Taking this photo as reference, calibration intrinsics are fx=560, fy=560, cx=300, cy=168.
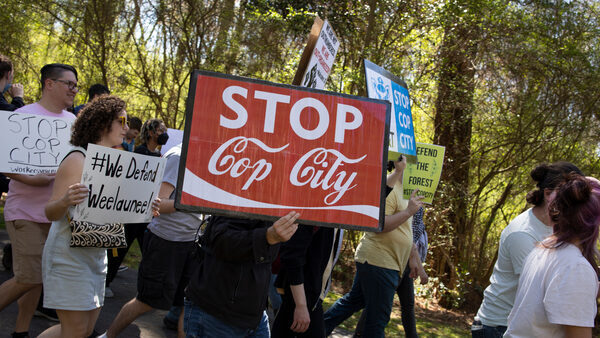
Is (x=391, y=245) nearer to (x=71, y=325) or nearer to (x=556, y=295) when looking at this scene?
(x=556, y=295)

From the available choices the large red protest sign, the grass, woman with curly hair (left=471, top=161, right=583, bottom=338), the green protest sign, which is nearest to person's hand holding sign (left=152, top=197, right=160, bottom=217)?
the large red protest sign

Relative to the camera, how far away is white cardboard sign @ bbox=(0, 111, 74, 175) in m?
4.32

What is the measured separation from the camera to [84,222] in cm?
349

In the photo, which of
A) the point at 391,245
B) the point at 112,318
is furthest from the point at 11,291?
the point at 391,245

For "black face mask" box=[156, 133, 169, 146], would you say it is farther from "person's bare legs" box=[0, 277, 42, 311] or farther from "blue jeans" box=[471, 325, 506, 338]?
"blue jeans" box=[471, 325, 506, 338]

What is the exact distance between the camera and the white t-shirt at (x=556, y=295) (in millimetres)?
2535

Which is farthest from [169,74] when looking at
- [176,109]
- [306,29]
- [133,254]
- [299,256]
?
[299,256]

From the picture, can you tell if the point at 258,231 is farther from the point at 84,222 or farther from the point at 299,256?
the point at 84,222

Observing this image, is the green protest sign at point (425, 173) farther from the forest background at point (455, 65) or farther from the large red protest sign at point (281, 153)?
the forest background at point (455, 65)

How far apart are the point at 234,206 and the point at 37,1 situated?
36.0ft

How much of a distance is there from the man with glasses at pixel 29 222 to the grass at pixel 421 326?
3.95 meters

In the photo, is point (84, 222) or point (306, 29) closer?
point (84, 222)

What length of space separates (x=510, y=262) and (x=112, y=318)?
13.5 feet

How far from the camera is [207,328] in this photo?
306cm
